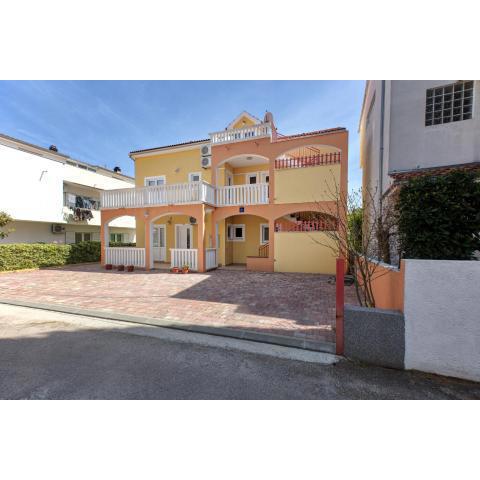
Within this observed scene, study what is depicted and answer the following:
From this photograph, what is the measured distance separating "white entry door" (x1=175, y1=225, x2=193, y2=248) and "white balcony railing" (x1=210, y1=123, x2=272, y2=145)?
5.69 m

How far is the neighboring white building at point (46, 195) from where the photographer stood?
14.4 metres

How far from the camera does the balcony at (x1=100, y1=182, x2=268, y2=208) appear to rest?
1170 cm

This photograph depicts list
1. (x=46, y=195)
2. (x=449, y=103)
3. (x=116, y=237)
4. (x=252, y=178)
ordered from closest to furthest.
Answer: (x=449, y=103)
(x=252, y=178)
(x=46, y=195)
(x=116, y=237)

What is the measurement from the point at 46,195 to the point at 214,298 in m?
17.1

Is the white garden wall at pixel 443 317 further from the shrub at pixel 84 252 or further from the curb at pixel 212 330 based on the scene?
A: the shrub at pixel 84 252

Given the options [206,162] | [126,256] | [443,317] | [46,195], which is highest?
[206,162]

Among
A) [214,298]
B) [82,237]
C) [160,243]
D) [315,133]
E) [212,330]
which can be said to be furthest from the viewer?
[82,237]

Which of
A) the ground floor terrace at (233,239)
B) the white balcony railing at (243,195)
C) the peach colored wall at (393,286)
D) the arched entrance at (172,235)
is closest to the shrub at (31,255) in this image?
the ground floor terrace at (233,239)

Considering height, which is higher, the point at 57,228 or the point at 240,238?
the point at 57,228

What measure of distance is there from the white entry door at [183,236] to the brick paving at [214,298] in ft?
17.5

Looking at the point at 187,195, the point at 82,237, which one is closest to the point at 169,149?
the point at 187,195

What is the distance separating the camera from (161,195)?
488 inches

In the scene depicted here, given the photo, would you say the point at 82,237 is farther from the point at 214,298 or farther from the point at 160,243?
the point at 214,298

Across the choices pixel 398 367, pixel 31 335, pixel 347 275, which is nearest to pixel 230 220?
pixel 347 275
